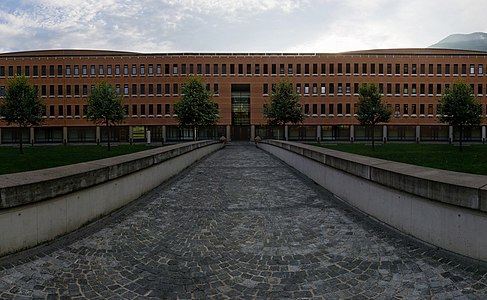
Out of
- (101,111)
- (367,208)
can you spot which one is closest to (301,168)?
(367,208)

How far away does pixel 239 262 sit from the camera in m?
4.16

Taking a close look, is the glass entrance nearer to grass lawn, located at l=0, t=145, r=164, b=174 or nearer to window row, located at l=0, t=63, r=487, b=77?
window row, located at l=0, t=63, r=487, b=77

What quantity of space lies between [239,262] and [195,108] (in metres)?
38.7

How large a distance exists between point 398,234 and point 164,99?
59.6 meters

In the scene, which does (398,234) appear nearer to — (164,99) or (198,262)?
(198,262)

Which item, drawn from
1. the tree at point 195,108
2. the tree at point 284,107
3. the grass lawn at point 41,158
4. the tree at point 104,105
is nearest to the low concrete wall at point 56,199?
the grass lawn at point 41,158

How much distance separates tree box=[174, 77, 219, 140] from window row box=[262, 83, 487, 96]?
2105cm

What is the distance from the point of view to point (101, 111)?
35938mm

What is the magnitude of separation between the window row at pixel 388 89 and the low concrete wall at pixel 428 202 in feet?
182

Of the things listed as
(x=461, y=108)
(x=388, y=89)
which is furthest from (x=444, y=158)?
(x=388, y=89)

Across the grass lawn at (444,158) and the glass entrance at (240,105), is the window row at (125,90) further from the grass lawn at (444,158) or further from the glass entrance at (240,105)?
the grass lawn at (444,158)

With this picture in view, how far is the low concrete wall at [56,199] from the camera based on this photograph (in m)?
4.12

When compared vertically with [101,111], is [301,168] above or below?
below

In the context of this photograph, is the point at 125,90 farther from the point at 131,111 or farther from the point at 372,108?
the point at 372,108
